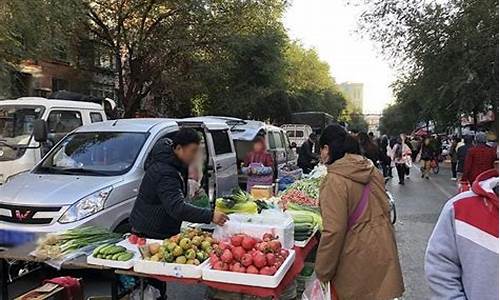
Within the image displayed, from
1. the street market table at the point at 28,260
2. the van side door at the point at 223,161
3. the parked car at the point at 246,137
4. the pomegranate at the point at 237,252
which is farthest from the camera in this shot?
the parked car at the point at 246,137

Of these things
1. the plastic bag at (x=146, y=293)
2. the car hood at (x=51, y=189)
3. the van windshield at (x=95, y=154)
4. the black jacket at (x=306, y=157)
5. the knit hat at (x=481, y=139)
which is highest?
the van windshield at (x=95, y=154)

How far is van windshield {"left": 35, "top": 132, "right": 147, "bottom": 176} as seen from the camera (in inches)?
264

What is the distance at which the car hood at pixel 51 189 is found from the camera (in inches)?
229

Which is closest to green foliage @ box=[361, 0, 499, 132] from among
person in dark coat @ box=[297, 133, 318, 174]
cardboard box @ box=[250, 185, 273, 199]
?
person in dark coat @ box=[297, 133, 318, 174]

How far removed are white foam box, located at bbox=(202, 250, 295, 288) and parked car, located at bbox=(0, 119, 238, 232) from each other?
248cm

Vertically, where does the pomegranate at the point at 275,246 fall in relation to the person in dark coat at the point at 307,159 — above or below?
above

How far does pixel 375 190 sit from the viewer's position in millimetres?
3666

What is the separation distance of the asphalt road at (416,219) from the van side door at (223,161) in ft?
10.2

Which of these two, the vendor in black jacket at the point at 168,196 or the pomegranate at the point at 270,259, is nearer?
the pomegranate at the point at 270,259

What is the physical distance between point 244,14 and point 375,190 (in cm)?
2169

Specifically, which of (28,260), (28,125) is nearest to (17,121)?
(28,125)

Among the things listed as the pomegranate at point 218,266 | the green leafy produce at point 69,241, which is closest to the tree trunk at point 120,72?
the green leafy produce at point 69,241

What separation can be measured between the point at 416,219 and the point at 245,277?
8164 millimetres

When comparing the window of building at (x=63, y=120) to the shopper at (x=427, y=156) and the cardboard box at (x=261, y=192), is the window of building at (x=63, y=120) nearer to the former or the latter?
the cardboard box at (x=261, y=192)
